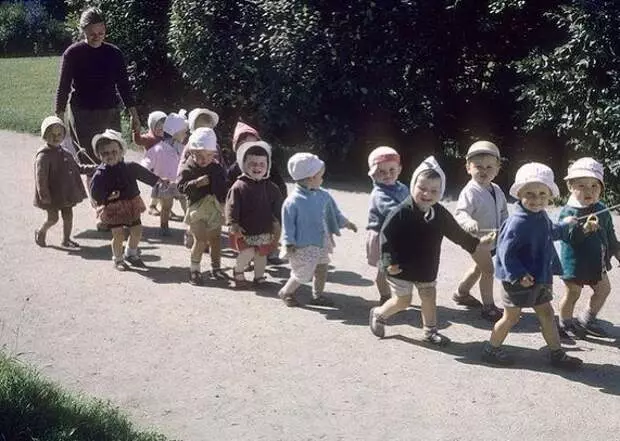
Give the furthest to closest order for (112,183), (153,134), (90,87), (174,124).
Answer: (153,134) < (90,87) < (174,124) < (112,183)

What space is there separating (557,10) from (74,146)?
5789 mm

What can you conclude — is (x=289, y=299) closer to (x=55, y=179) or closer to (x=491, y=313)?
(x=491, y=313)

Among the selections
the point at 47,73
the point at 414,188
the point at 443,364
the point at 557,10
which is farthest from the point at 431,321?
the point at 47,73

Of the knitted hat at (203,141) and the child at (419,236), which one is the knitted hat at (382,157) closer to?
the child at (419,236)

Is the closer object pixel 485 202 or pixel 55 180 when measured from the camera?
pixel 485 202

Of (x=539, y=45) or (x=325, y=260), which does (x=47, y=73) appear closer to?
(x=539, y=45)

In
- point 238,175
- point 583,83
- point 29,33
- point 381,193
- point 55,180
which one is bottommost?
point 55,180

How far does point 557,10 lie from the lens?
12.0 meters

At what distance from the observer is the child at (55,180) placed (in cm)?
948

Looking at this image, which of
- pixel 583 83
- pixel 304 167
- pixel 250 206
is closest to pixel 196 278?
pixel 250 206

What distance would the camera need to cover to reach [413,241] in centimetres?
691

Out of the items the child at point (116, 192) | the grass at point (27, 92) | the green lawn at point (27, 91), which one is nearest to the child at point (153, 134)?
the child at point (116, 192)

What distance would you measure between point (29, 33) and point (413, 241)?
92.0ft

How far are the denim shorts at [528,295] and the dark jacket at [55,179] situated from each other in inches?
182
